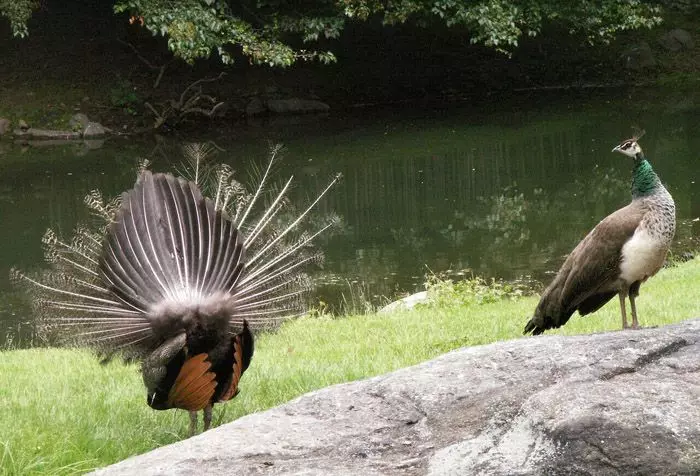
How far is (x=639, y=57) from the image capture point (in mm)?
30922

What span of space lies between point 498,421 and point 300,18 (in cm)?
2216

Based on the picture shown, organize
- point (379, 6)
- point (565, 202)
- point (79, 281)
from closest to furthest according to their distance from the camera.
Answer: point (79, 281) < point (565, 202) < point (379, 6)

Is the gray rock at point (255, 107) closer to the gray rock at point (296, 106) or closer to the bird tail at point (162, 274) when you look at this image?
the gray rock at point (296, 106)

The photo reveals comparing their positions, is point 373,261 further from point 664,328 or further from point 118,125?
point 118,125

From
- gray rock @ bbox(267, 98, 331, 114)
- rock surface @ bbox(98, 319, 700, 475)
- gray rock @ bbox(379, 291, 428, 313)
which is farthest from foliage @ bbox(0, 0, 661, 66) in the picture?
rock surface @ bbox(98, 319, 700, 475)

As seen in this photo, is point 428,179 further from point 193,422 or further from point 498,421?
point 498,421

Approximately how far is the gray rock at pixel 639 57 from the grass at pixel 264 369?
71.4ft

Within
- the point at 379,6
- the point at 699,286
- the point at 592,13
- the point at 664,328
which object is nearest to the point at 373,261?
the point at 699,286

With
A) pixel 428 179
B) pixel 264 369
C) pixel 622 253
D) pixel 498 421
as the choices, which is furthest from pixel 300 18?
pixel 498 421

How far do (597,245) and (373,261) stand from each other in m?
8.09

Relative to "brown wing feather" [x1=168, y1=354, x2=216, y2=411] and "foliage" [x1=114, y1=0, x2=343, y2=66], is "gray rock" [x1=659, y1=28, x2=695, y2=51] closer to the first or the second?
"foliage" [x1=114, y1=0, x2=343, y2=66]

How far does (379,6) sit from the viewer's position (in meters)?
23.8

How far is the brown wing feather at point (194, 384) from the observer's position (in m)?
4.43

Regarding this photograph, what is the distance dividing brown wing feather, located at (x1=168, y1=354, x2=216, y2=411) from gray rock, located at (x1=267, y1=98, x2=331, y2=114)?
22.6m
